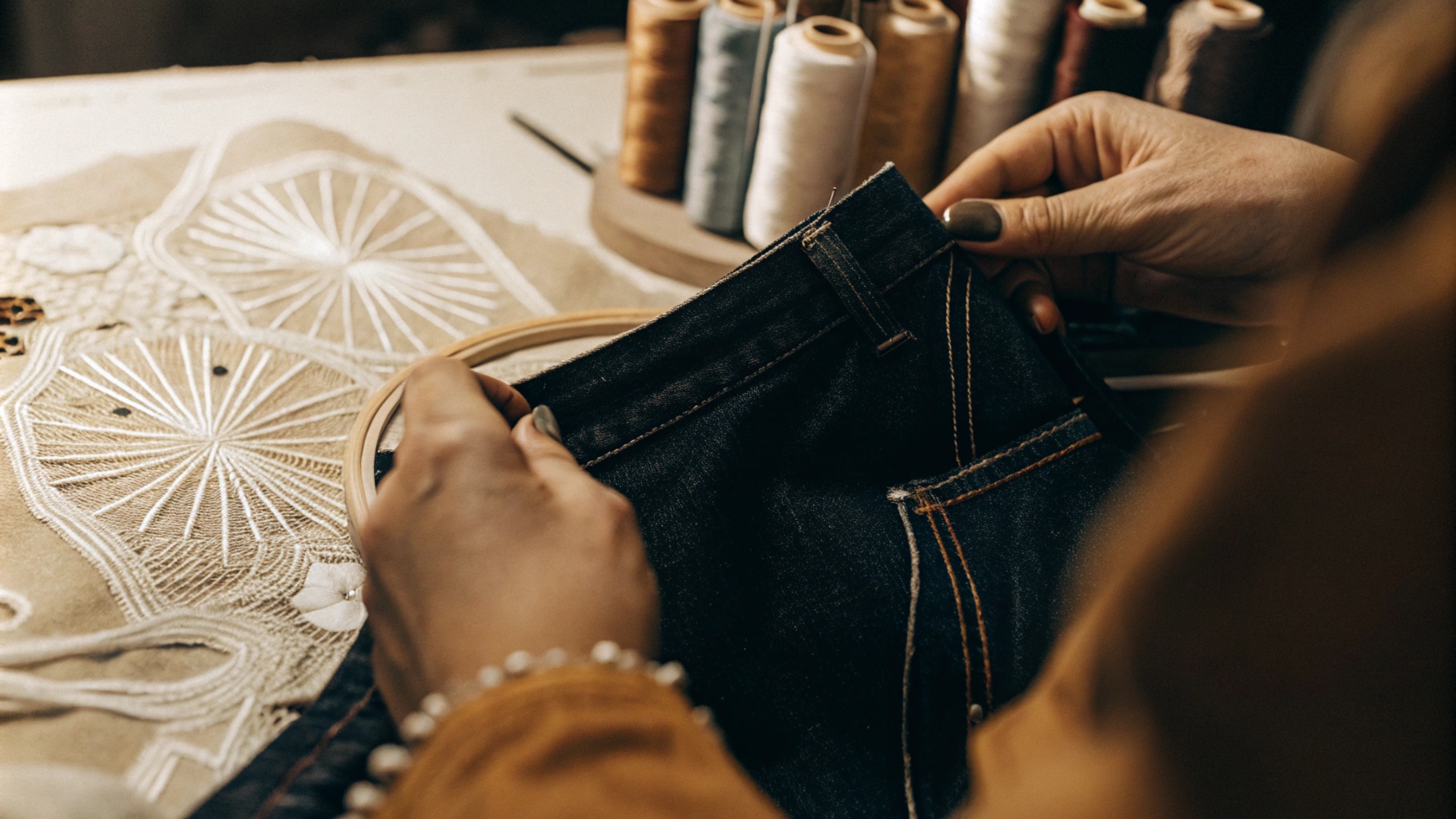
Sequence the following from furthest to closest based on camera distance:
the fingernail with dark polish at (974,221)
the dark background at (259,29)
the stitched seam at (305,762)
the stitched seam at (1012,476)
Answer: the dark background at (259,29)
the fingernail with dark polish at (974,221)
the stitched seam at (1012,476)
the stitched seam at (305,762)

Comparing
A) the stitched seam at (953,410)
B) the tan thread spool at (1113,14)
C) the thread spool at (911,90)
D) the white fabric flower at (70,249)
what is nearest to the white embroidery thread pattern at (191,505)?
the white fabric flower at (70,249)

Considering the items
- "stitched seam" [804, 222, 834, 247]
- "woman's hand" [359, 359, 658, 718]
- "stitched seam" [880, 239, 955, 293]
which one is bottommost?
"woman's hand" [359, 359, 658, 718]

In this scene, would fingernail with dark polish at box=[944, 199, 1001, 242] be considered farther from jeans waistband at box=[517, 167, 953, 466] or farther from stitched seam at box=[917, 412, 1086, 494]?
stitched seam at box=[917, 412, 1086, 494]

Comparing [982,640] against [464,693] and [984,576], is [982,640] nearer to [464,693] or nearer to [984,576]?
[984,576]

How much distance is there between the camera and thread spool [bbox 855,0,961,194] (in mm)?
1091

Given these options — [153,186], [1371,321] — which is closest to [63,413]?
[153,186]

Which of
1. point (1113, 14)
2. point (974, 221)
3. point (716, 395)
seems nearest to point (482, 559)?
point (716, 395)

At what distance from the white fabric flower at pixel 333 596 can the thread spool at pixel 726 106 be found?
0.69m

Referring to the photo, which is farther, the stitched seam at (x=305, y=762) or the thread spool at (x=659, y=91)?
the thread spool at (x=659, y=91)

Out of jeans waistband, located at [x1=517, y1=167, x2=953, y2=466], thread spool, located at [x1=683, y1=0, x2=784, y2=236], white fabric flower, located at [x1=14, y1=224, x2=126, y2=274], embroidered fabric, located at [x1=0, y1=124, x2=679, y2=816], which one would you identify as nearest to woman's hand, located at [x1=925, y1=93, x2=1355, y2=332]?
jeans waistband, located at [x1=517, y1=167, x2=953, y2=466]

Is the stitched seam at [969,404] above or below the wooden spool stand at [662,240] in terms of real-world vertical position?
above

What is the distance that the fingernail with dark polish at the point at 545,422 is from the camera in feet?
1.93

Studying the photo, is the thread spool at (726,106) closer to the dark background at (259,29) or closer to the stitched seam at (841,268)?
the stitched seam at (841,268)

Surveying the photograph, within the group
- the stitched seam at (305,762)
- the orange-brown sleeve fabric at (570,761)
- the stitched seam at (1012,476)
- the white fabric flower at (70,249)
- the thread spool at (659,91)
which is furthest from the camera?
the thread spool at (659,91)
